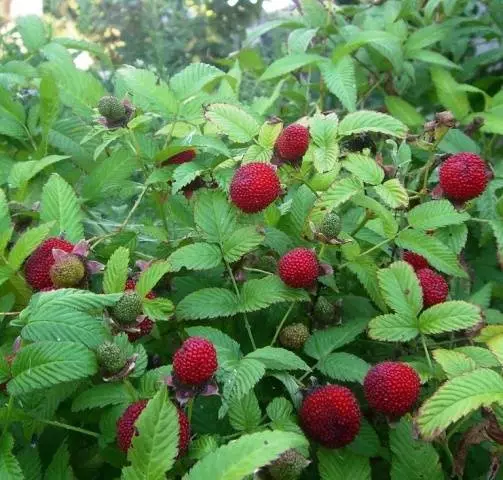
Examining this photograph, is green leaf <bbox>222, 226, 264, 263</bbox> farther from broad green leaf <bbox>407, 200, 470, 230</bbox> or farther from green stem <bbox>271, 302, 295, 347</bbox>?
broad green leaf <bbox>407, 200, 470, 230</bbox>

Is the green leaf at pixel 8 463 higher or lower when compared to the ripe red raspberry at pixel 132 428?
higher

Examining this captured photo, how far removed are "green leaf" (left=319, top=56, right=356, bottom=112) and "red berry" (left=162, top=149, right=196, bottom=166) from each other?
38 cm

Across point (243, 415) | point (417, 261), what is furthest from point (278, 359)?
point (417, 261)

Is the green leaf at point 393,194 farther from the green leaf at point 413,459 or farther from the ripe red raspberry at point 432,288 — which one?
the green leaf at point 413,459

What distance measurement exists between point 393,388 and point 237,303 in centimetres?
20

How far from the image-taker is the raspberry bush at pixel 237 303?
66 centimetres

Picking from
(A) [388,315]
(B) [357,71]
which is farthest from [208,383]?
(B) [357,71]

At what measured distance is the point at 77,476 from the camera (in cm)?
78

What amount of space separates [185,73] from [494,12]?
3.33ft

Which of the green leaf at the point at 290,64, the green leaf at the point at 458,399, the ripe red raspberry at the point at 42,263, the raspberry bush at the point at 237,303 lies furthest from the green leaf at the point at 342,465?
the green leaf at the point at 290,64

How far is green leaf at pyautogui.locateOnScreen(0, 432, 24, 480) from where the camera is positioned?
0.63 meters

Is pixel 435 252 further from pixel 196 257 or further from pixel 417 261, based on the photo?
pixel 196 257

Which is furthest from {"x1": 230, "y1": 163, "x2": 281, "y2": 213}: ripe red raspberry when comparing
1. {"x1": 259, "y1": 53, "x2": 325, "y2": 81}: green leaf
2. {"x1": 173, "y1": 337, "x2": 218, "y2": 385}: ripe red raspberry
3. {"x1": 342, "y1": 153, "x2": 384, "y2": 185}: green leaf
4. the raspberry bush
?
{"x1": 259, "y1": 53, "x2": 325, "y2": 81}: green leaf

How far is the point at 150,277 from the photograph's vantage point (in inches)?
29.5
